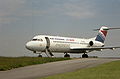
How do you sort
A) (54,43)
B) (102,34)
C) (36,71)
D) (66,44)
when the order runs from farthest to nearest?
(102,34) → (66,44) → (54,43) → (36,71)

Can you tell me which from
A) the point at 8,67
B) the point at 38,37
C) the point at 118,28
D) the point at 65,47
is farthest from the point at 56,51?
the point at 8,67

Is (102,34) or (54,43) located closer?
(54,43)

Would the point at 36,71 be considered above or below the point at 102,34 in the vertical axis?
below

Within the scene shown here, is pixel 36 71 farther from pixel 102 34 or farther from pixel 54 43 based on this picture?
pixel 102 34

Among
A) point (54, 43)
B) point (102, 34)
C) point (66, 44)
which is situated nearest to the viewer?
point (54, 43)

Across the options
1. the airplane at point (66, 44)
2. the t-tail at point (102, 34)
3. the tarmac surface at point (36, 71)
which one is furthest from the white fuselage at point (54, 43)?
the tarmac surface at point (36, 71)

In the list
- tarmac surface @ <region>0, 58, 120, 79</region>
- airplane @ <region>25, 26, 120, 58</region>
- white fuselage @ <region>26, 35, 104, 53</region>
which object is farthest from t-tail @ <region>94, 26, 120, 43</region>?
tarmac surface @ <region>0, 58, 120, 79</region>

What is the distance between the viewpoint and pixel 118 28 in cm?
5509

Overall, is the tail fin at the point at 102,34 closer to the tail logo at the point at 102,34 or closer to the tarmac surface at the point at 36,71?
the tail logo at the point at 102,34

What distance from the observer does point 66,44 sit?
49.9m

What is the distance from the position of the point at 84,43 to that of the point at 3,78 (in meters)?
40.6

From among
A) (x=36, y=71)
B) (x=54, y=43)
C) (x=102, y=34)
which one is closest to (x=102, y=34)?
(x=102, y=34)

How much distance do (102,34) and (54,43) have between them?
17.1m

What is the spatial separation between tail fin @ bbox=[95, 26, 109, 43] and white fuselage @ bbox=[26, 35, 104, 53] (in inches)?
191
